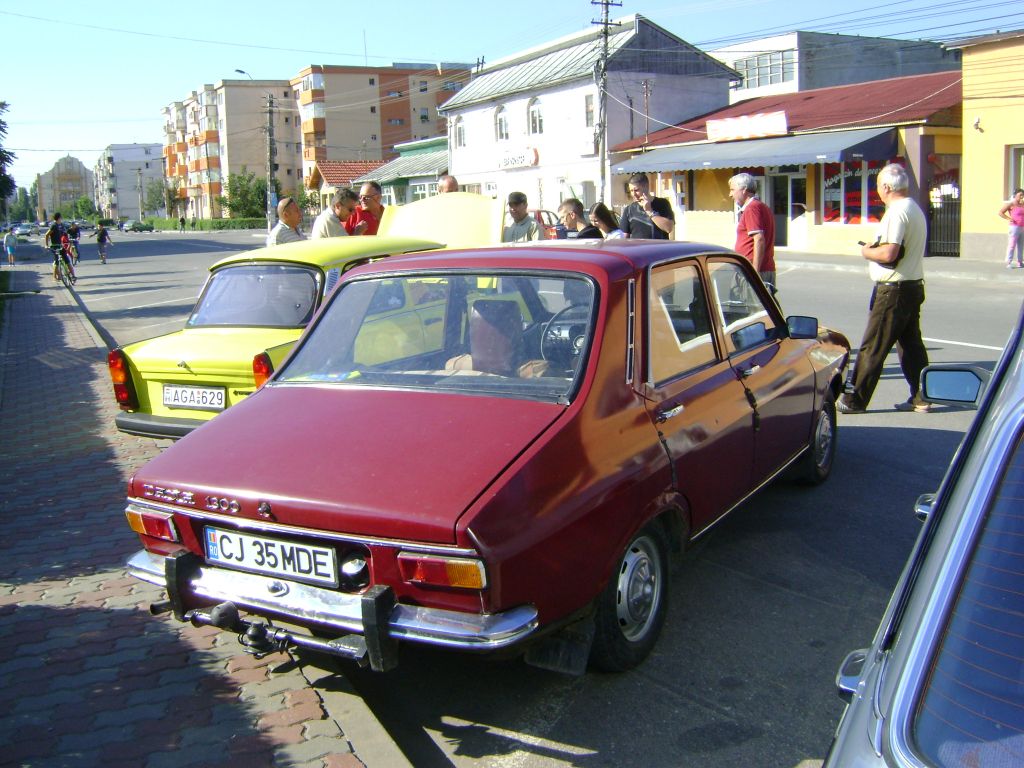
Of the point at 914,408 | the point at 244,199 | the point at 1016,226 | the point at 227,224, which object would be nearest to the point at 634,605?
the point at 914,408

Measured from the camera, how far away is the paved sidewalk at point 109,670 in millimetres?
3373

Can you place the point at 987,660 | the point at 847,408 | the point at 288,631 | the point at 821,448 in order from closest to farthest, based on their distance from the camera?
the point at 987,660
the point at 288,631
the point at 821,448
the point at 847,408

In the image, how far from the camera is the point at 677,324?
4.42 metres

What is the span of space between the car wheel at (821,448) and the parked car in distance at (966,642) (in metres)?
4.08

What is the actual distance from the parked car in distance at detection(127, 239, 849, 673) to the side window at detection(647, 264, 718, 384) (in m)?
0.02

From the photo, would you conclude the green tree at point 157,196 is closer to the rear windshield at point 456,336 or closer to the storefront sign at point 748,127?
the storefront sign at point 748,127

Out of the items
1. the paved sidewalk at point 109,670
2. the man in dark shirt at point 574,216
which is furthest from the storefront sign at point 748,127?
the paved sidewalk at point 109,670

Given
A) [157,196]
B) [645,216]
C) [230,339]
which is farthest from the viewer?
[157,196]

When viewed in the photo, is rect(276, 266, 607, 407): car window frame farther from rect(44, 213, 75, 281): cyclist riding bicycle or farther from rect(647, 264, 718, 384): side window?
rect(44, 213, 75, 281): cyclist riding bicycle

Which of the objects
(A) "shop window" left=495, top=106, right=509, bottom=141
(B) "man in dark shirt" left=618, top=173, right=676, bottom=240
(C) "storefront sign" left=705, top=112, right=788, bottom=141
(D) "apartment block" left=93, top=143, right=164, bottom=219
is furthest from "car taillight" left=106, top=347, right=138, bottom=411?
(D) "apartment block" left=93, top=143, right=164, bottom=219

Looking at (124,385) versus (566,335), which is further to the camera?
(124,385)

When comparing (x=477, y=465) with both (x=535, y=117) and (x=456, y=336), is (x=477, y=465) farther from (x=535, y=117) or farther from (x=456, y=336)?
(x=535, y=117)

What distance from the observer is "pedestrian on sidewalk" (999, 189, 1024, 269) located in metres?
20.8

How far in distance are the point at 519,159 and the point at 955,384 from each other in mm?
46410
